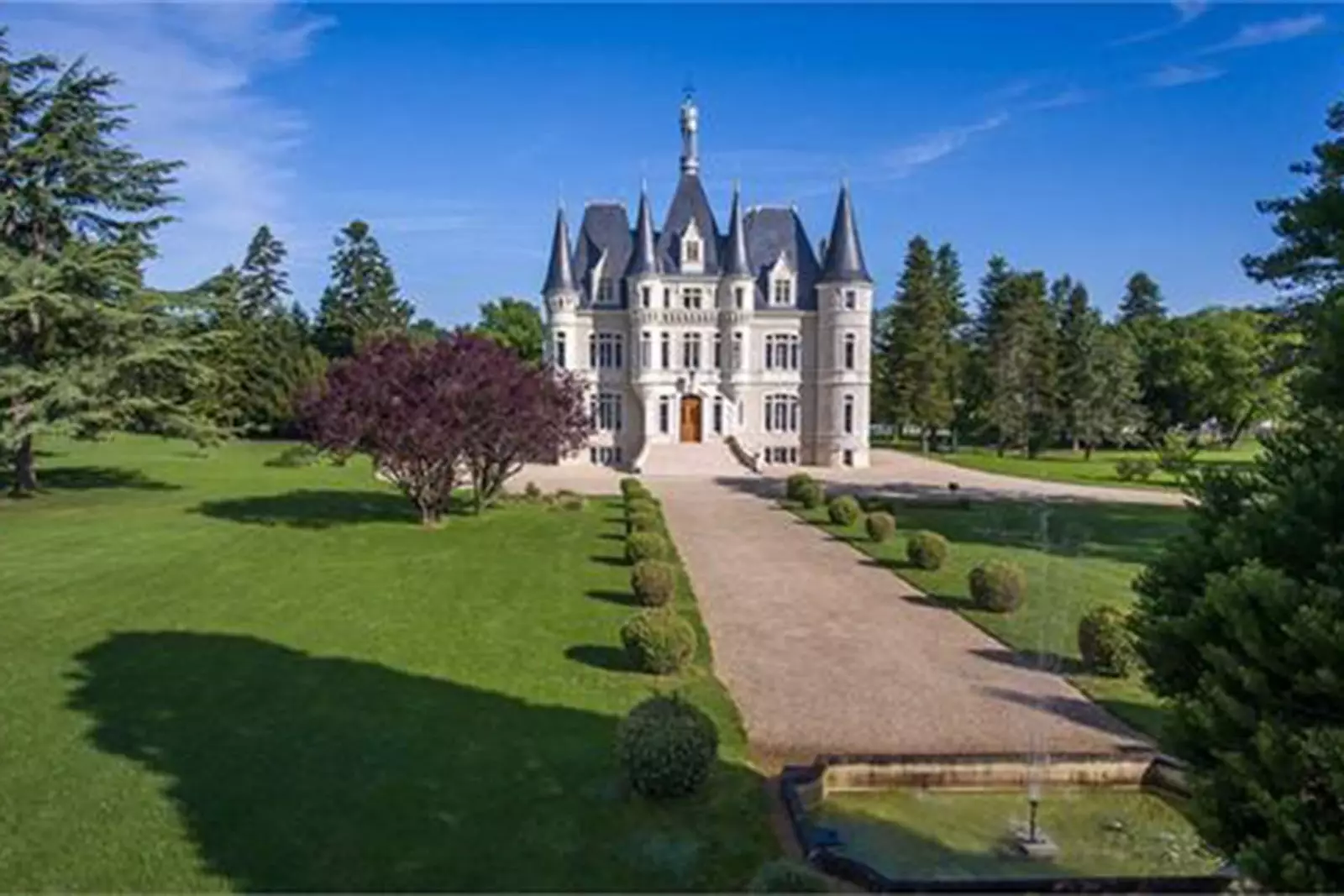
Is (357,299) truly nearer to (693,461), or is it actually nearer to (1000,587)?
(693,461)

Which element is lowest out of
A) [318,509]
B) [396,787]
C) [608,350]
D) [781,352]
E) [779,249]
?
[396,787]

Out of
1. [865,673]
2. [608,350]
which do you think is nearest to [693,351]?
[608,350]

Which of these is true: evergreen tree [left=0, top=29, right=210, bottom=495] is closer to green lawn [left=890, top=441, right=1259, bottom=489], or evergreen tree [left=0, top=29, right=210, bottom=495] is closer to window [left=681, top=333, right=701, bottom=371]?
window [left=681, top=333, right=701, bottom=371]

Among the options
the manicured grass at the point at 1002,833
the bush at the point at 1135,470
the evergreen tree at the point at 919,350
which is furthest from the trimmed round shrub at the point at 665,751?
the evergreen tree at the point at 919,350

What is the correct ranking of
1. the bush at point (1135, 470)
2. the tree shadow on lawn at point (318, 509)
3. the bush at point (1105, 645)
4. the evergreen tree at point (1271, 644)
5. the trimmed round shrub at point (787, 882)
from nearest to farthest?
the evergreen tree at point (1271, 644) → the trimmed round shrub at point (787, 882) → the bush at point (1105, 645) → the tree shadow on lawn at point (318, 509) → the bush at point (1135, 470)

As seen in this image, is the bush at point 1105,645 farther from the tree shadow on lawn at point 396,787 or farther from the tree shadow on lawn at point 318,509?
the tree shadow on lawn at point 318,509

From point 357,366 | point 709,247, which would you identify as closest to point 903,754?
point 357,366

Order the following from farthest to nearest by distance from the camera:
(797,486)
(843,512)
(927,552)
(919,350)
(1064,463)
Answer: (919,350) → (1064,463) → (797,486) → (843,512) → (927,552)
